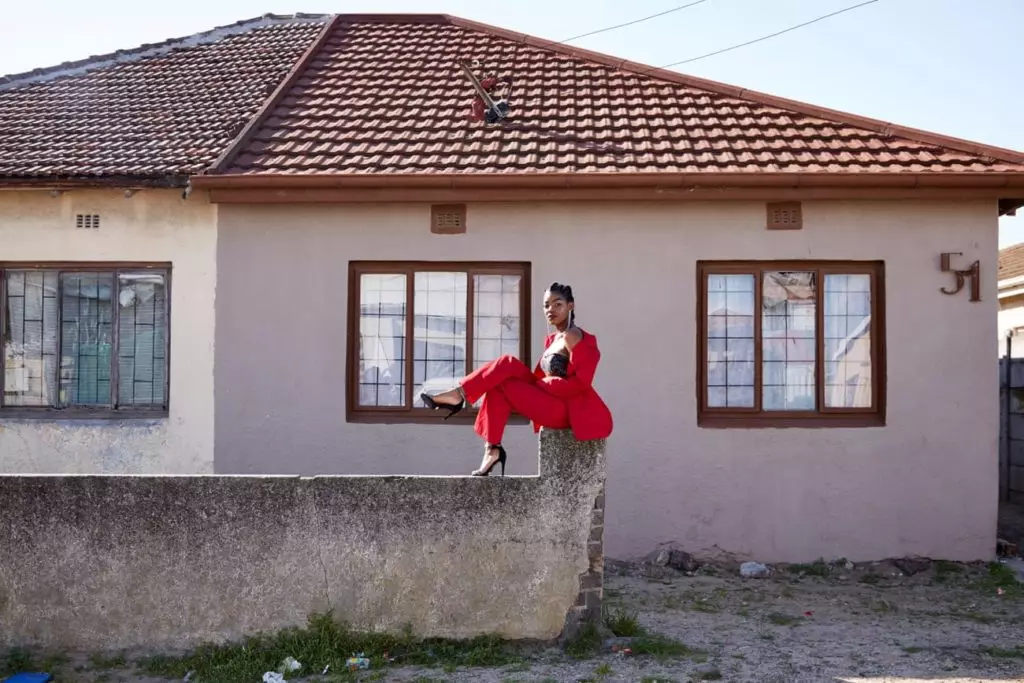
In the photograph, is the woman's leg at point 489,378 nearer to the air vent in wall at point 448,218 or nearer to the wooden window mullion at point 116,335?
the air vent in wall at point 448,218

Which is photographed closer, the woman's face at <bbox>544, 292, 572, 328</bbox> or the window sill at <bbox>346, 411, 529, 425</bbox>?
the woman's face at <bbox>544, 292, 572, 328</bbox>

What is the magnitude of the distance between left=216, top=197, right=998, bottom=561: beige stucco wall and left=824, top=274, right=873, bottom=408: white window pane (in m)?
0.21

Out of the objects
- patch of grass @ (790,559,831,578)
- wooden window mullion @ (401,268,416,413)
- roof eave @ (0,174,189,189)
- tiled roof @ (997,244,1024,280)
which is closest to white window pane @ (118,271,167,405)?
roof eave @ (0,174,189,189)

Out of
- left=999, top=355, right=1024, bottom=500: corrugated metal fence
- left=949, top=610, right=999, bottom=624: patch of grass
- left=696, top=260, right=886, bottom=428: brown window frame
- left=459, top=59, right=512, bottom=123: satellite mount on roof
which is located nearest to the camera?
left=949, top=610, right=999, bottom=624: patch of grass

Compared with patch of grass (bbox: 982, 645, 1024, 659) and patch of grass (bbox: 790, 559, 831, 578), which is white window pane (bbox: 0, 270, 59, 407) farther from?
patch of grass (bbox: 982, 645, 1024, 659)

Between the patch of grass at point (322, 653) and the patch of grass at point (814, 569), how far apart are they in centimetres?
318

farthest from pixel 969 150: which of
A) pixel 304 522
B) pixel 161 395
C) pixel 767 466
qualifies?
pixel 161 395

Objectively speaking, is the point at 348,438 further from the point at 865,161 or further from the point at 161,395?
the point at 865,161

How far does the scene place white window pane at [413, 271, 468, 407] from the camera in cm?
841

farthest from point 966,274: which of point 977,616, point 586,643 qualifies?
point 586,643

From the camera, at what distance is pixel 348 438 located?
832 cm

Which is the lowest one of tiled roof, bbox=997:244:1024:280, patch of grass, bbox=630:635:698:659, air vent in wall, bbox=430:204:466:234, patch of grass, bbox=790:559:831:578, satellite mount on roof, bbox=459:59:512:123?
patch of grass, bbox=630:635:698:659

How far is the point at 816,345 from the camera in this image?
8305mm

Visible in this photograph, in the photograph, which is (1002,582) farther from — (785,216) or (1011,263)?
(1011,263)
